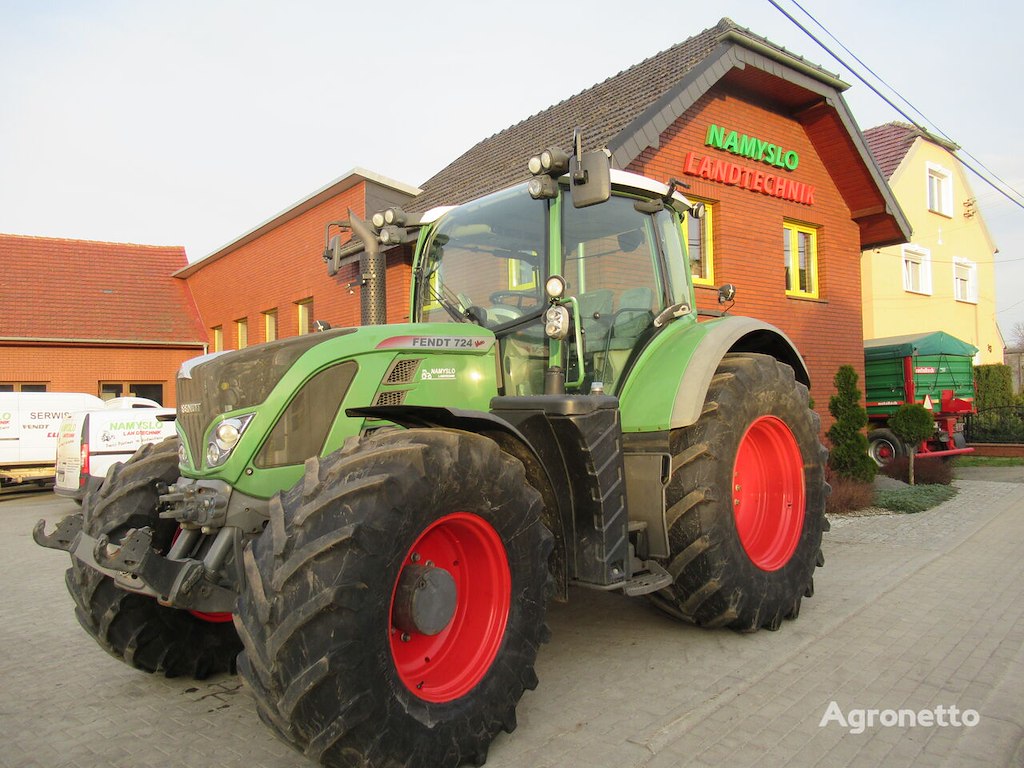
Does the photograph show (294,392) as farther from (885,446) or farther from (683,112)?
(885,446)

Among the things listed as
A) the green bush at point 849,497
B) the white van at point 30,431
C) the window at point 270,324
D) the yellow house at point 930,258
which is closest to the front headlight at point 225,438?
Result: the green bush at point 849,497

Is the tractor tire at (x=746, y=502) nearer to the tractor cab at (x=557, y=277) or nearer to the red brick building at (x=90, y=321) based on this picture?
the tractor cab at (x=557, y=277)

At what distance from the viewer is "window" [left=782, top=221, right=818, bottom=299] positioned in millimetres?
11930

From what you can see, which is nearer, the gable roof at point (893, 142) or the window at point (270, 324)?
the window at point (270, 324)

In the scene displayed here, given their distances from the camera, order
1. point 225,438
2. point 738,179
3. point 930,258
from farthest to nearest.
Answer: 1. point 930,258
2. point 738,179
3. point 225,438

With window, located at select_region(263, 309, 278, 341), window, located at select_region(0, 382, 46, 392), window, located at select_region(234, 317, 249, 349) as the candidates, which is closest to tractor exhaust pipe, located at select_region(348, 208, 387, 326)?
window, located at select_region(263, 309, 278, 341)

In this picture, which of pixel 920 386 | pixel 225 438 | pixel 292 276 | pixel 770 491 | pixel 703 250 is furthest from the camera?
pixel 292 276

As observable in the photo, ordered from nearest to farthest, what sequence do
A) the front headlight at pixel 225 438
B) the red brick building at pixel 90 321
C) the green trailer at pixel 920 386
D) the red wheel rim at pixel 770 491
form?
the front headlight at pixel 225 438
the red wheel rim at pixel 770 491
the green trailer at pixel 920 386
the red brick building at pixel 90 321

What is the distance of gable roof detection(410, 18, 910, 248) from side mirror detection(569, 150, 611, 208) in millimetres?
5292

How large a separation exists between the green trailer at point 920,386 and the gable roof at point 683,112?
2.08 m

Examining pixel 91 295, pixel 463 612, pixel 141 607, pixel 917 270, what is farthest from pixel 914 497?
pixel 91 295

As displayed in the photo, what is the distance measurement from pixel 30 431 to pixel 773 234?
12466 mm

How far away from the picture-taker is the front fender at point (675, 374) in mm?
3818

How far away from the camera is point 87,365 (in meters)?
17.9
